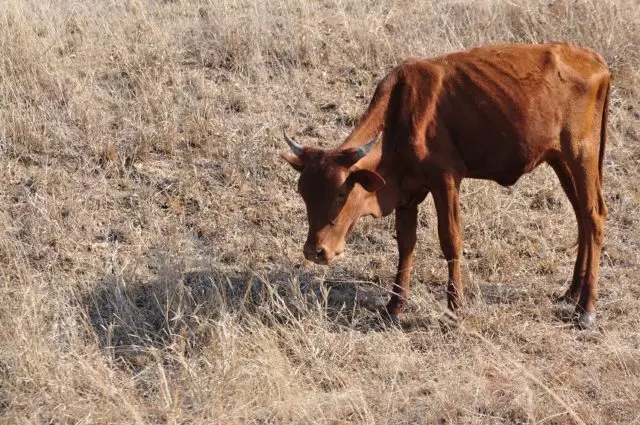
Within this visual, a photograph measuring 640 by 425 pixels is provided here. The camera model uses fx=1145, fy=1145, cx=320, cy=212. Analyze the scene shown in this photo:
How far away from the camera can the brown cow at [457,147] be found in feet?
24.5

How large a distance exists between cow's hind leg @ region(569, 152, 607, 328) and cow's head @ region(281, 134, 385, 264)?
1715 millimetres

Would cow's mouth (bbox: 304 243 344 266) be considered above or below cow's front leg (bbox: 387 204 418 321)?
above

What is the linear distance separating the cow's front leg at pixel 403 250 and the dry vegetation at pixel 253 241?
0.41 feet

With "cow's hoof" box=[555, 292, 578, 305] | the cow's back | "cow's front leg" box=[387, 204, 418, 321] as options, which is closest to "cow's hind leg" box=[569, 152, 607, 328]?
"cow's hoof" box=[555, 292, 578, 305]

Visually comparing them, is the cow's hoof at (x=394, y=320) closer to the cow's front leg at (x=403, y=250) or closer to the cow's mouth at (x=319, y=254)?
the cow's front leg at (x=403, y=250)

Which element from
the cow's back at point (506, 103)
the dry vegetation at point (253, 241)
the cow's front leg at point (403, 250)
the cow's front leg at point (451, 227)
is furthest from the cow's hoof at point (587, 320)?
the cow's front leg at point (403, 250)

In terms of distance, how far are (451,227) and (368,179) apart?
885 millimetres

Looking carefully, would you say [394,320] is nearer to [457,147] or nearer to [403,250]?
[403,250]

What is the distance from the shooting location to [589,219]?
27.4ft

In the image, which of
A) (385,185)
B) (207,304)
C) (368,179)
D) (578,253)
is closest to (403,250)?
(385,185)

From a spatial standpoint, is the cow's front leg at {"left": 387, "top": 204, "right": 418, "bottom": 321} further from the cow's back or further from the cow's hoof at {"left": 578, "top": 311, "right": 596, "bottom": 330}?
A: the cow's hoof at {"left": 578, "top": 311, "right": 596, "bottom": 330}

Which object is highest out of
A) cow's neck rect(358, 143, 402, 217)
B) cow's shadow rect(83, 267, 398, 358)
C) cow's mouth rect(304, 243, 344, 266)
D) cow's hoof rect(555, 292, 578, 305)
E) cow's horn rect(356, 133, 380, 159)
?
cow's horn rect(356, 133, 380, 159)

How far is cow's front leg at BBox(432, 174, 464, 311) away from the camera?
7.77 m

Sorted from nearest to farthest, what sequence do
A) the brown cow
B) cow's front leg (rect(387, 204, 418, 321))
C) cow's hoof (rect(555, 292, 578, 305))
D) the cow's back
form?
the brown cow < the cow's back < cow's front leg (rect(387, 204, 418, 321)) < cow's hoof (rect(555, 292, 578, 305))
